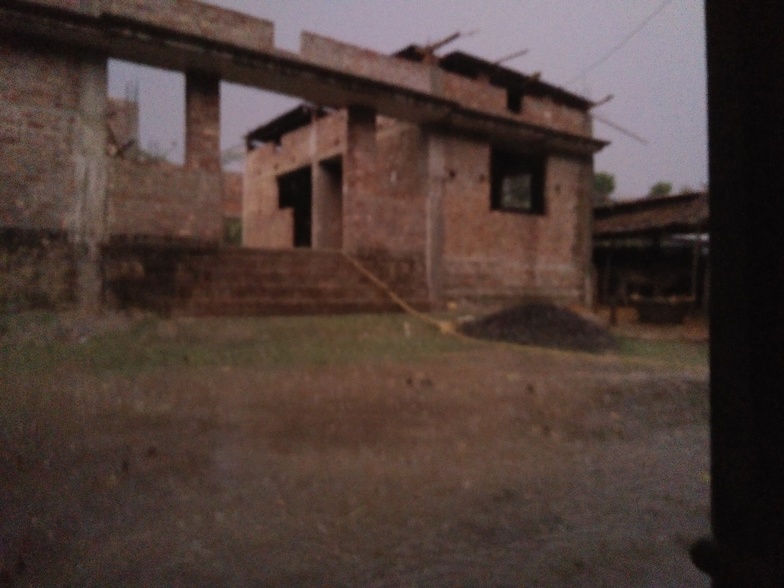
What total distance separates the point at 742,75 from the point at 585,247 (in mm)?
14012

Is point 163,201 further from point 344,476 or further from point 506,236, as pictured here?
point 506,236

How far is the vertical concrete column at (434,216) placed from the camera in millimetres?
10852

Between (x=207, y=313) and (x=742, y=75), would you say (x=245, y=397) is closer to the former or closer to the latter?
(x=742, y=75)

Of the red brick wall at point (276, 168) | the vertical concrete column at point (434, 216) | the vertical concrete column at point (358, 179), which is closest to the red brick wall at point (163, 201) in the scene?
the vertical concrete column at point (358, 179)

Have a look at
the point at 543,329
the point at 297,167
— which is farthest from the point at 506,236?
the point at 297,167

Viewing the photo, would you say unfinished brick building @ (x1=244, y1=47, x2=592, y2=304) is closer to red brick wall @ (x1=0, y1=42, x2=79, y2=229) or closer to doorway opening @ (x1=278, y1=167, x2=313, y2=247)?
doorway opening @ (x1=278, y1=167, x2=313, y2=247)

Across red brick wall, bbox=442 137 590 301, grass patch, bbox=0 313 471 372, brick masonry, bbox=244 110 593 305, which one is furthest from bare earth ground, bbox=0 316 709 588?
red brick wall, bbox=442 137 590 301

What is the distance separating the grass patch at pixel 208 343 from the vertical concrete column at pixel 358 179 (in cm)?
239

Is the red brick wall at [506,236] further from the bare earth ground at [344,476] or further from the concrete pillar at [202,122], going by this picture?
the bare earth ground at [344,476]

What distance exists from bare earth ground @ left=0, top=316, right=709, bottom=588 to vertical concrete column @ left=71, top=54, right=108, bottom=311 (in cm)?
262

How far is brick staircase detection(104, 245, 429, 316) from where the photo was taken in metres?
7.39

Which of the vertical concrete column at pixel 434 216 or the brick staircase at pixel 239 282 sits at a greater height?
the vertical concrete column at pixel 434 216

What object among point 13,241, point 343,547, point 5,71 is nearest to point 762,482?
point 343,547

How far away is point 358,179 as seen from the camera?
9.84m
